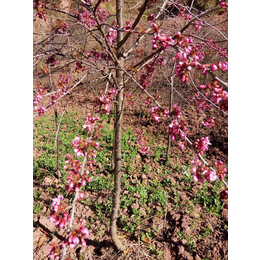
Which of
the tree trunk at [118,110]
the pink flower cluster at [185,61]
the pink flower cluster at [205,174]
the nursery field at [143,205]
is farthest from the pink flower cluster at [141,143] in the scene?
the pink flower cluster at [185,61]

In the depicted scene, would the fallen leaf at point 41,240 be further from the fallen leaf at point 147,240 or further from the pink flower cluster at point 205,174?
the pink flower cluster at point 205,174

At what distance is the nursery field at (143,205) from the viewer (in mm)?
2557

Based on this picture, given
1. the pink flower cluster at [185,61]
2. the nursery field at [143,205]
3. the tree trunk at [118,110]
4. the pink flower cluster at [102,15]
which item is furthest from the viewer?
the pink flower cluster at [102,15]

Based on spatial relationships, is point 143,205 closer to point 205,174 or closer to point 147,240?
point 147,240

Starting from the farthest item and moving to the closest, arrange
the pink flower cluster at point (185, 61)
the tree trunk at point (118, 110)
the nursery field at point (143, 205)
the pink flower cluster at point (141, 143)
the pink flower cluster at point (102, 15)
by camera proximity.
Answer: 1. the pink flower cluster at point (141, 143)
2. the pink flower cluster at point (102, 15)
3. the nursery field at point (143, 205)
4. the tree trunk at point (118, 110)
5. the pink flower cluster at point (185, 61)

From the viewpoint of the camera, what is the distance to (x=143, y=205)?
3.12m

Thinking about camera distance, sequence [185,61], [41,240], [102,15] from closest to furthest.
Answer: [185,61] → [41,240] → [102,15]

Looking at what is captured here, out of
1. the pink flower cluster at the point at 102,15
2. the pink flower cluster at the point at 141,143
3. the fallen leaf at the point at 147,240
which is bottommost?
the fallen leaf at the point at 147,240

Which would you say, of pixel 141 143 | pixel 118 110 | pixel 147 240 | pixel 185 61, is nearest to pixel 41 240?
pixel 147 240

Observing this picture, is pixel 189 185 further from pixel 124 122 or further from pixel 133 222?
pixel 124 122

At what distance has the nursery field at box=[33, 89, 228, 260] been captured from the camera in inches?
101

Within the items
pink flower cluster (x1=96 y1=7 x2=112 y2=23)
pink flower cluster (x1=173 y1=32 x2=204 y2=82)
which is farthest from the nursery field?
pink flower cluster (x1=96 y1=7 x2=112 y2=23)

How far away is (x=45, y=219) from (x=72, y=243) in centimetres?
210

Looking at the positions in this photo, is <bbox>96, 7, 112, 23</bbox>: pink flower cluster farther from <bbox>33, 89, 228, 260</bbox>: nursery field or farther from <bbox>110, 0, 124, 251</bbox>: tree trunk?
<bbox>33, 89, 228, 260</bbox>: nursery field
